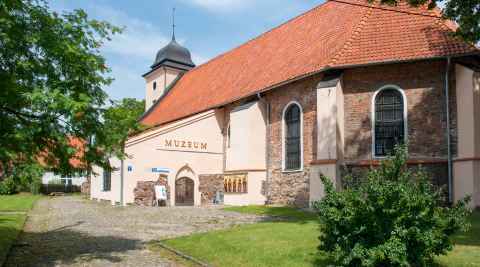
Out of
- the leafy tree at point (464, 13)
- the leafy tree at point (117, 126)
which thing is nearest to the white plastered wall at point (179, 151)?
the leafy tree at point (117, 126)

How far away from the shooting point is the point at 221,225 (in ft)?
47.2

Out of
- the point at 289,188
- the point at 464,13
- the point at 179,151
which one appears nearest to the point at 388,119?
the point at 289,188

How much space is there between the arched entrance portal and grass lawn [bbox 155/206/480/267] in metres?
12.9

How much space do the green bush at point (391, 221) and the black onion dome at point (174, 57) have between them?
36493mm

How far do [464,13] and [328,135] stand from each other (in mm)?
7104

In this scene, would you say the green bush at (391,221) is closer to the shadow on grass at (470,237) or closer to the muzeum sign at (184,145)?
the shadow on grass at (470,237)

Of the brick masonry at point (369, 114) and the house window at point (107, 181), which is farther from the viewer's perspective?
the house window at point (107, 181)

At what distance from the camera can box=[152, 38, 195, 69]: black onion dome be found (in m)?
42.5

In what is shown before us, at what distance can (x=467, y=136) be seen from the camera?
15703 mm

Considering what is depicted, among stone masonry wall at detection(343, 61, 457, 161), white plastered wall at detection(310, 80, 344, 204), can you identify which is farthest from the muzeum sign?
stone masonry wall at detection(343, 61, 457, 161)

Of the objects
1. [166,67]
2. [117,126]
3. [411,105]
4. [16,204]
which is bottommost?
[16,204]

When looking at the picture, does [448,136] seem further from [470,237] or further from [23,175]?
[23,175]

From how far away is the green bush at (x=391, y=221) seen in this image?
22.4 ft

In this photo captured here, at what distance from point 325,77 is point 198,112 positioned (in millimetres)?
10725
